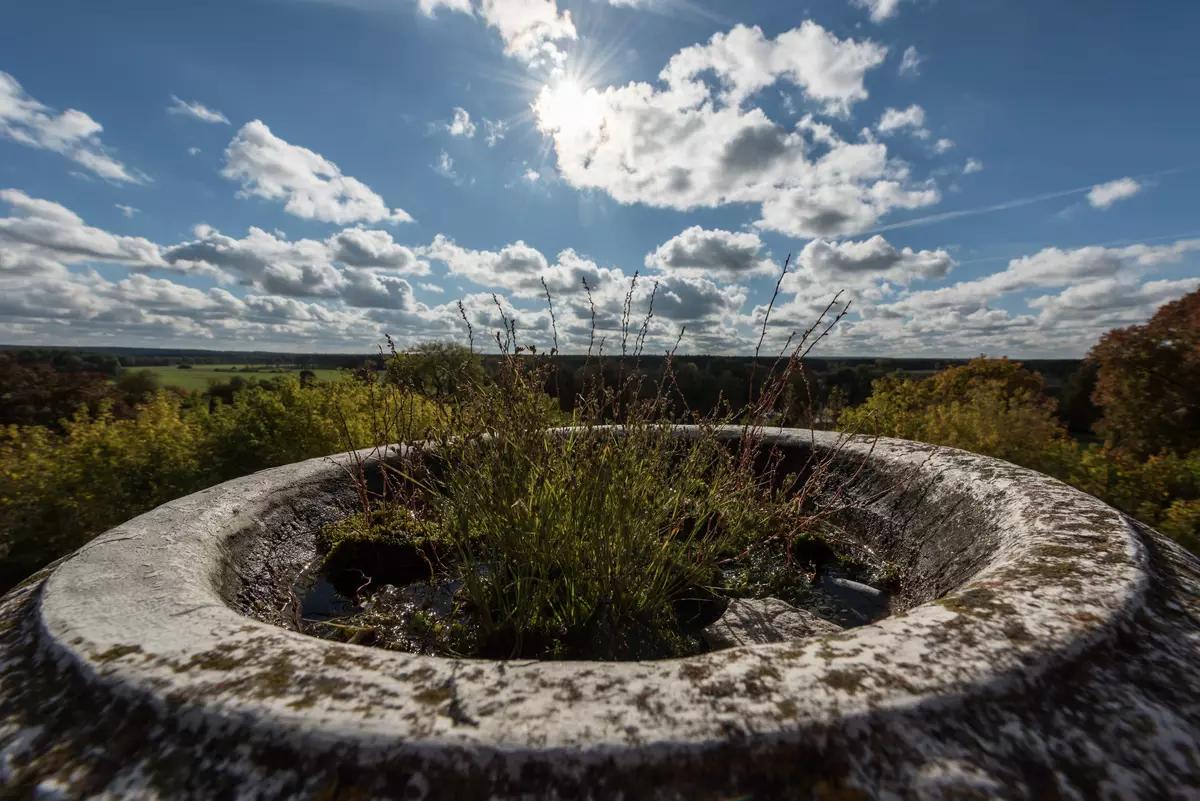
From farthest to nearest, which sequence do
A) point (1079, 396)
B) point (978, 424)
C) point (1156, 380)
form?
1. point (1079, 396)
2. point (1156, 380)
3. point (978, 424)

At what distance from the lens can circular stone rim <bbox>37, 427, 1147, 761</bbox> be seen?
77 cm

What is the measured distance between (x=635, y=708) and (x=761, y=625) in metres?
1.29

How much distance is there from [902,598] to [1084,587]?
3.80 feet

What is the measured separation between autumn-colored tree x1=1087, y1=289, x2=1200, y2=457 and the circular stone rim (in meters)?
9.70

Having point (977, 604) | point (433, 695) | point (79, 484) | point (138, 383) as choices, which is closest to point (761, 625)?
point (977, 604)

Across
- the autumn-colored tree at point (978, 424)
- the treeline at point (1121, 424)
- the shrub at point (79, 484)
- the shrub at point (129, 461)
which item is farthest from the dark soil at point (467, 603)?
the shrub at point (79, 484)

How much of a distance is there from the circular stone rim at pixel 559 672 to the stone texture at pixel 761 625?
0.74m

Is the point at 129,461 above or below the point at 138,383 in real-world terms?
above

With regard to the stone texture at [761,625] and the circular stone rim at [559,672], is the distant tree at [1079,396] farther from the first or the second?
the circular stone rim at [559,672]

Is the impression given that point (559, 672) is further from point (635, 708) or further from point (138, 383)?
point (138, 383)

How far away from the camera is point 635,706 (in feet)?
2.69

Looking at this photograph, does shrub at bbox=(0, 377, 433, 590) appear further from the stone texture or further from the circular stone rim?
the circular stone rim

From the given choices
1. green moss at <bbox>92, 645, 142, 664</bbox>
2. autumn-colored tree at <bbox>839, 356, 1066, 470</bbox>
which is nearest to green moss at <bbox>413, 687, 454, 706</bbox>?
green moss at <bbox>92, 645, 142, 664</bbox>

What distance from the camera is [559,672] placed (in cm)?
93
